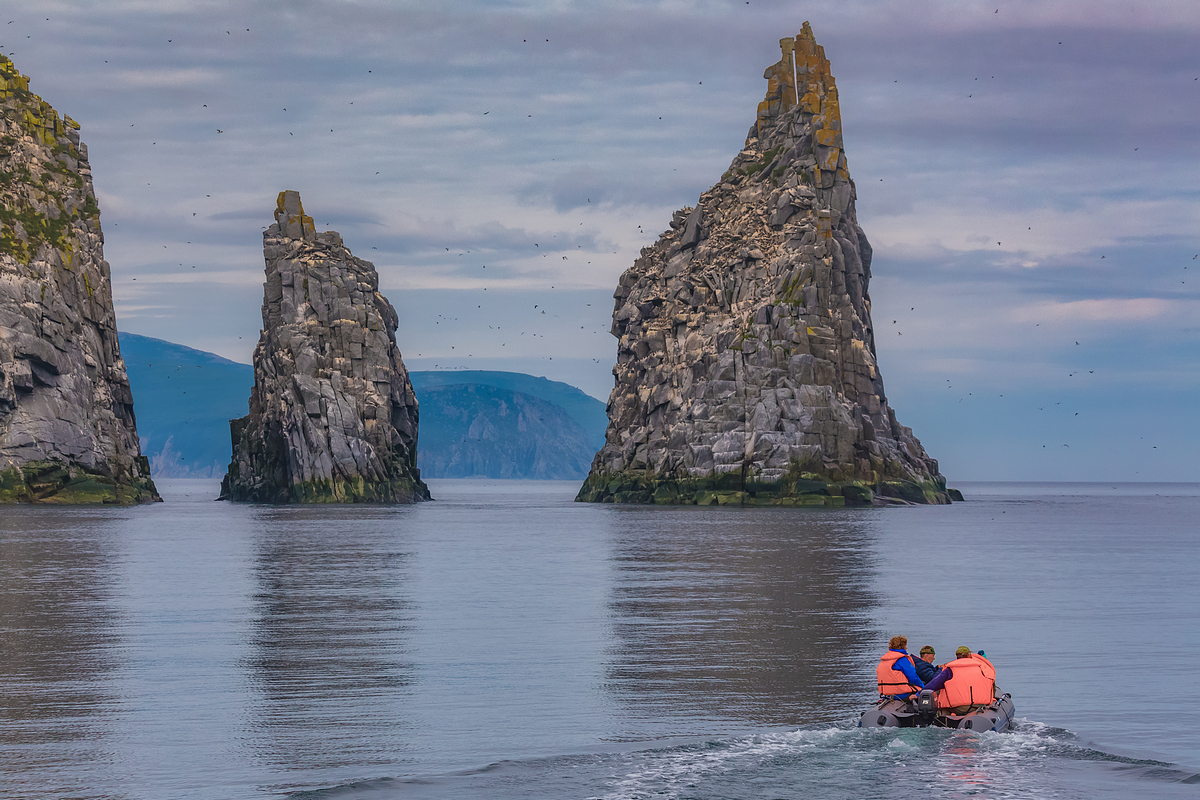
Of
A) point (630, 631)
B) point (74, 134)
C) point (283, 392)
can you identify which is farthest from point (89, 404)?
point (630, 631)

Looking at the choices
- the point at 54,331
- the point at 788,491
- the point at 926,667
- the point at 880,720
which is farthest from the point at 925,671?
the point at 54,331

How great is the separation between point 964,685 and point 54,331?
164 m

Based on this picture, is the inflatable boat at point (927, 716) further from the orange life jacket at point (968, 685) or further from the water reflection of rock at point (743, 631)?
the water reflection of rock at point (743, 631)

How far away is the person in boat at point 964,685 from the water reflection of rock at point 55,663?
17.0 metres

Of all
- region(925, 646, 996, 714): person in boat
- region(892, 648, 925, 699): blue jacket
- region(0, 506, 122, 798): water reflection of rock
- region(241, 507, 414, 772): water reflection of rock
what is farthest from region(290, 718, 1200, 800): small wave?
region(0, 506, 122, 798): water reflection of rock

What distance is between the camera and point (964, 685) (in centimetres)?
2878

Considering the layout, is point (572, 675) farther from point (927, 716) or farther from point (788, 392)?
point (788, 392)

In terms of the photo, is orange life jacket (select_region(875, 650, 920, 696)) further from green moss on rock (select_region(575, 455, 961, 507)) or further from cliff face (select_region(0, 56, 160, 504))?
cliff face (select_region(0, 56, 160, 504))

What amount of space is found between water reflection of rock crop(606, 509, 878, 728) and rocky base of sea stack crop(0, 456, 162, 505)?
100 metres

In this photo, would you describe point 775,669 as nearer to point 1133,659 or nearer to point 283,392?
point 1133,659

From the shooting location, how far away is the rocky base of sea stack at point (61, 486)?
165 metres

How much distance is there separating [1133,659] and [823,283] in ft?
489

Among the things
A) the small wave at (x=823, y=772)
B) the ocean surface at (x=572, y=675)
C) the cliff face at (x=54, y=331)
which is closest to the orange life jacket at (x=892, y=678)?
the small wave at (x=823, y=772)

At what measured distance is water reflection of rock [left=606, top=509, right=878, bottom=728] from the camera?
33.0m
